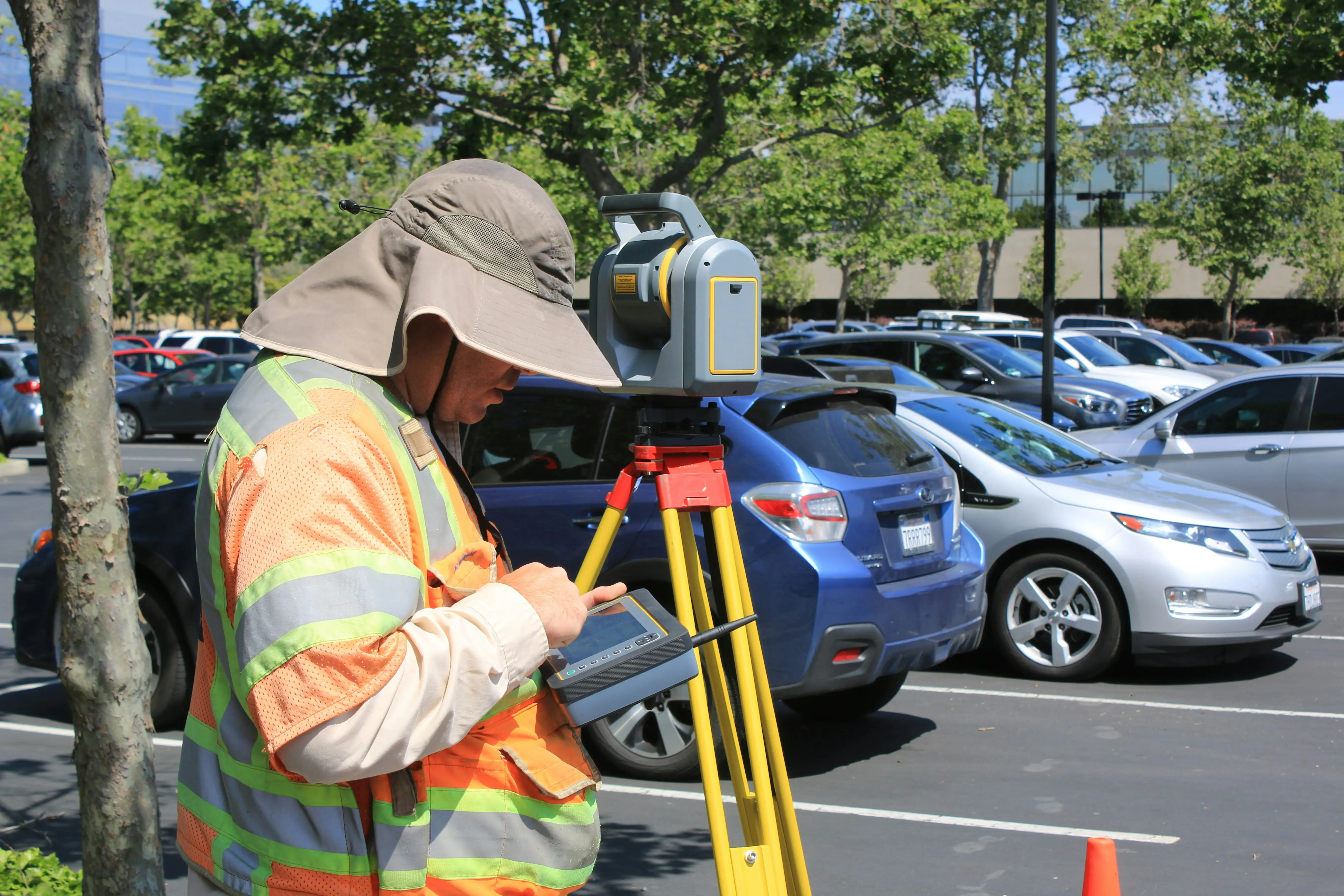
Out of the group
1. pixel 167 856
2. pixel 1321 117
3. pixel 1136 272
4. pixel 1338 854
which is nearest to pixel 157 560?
pixel 167 856

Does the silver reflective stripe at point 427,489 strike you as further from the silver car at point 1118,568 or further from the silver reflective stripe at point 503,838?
the silver car at point 1118,568

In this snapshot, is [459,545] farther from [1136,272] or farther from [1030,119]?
[1136,272]

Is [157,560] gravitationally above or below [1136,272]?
below

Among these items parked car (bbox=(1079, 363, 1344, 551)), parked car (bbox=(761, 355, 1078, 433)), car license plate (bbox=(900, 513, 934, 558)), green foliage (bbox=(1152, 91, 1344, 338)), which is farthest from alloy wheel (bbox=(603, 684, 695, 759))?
green foliage (bbox=(1152, 91, 1344, 338))

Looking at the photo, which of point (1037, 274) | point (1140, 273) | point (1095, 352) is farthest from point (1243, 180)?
point (1095, 352)

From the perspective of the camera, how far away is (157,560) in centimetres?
561

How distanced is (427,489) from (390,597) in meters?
0.21

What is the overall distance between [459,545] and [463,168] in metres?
0.54

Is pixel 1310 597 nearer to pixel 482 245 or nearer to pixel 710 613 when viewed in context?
pixel 710 613

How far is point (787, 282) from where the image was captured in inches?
1870

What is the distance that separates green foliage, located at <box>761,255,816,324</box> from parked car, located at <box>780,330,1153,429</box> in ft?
75.4

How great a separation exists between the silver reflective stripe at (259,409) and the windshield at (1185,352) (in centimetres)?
2222

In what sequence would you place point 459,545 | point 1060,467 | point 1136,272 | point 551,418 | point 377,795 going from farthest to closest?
1. point 1136,272
2. point 1060,467
3. point 551,418
4. point 459,545
5. point 377,795

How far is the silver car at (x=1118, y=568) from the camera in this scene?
21.7ft
